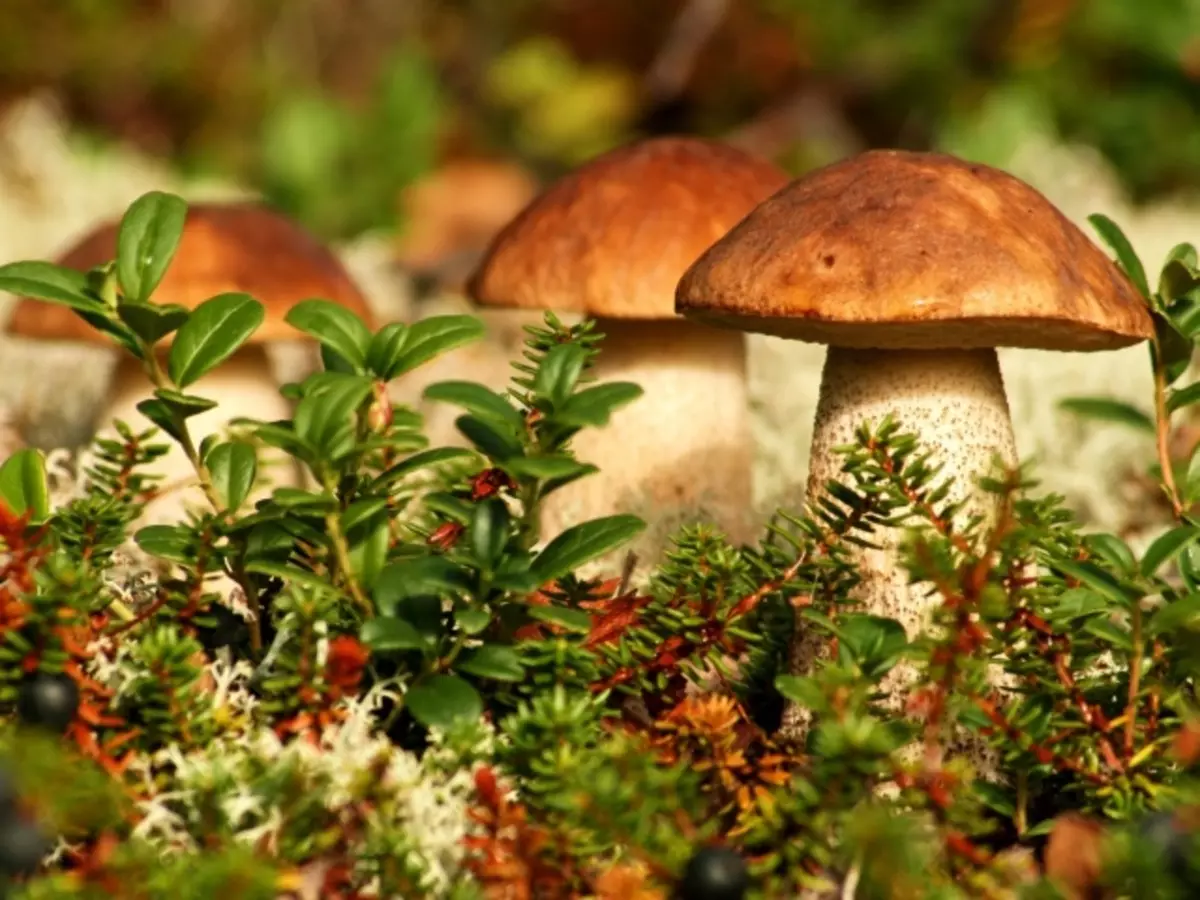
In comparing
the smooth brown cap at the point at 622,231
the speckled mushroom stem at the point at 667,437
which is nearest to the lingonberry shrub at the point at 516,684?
the smooth brown cap at the point at 622,231

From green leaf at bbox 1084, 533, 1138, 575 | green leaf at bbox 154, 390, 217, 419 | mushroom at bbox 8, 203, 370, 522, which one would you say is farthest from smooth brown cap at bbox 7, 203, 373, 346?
green leaf at bbox 1084, 533, 1138, 575

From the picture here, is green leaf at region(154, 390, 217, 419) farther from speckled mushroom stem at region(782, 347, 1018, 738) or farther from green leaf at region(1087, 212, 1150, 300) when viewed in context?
green leaf at region(1087, 212, 1150, 300)

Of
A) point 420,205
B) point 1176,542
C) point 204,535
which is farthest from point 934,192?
point 420,205

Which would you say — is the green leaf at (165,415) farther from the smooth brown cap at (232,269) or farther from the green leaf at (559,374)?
the smooth brown cap at (232,269)

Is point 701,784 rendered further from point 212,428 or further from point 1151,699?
point 212,428

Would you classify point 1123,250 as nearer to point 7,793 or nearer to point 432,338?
point 432,338

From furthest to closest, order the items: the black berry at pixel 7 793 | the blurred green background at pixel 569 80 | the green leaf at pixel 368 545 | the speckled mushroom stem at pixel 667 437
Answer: the blurred green background at pixel 569 80, the speckled mushroom stem at pixel 667 437, the green leaf at pixel 368 545, the black berry at pixel 7 793

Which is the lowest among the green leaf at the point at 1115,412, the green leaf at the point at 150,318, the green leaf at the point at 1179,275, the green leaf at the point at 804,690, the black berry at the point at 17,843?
the black berry at the point at 17,843
